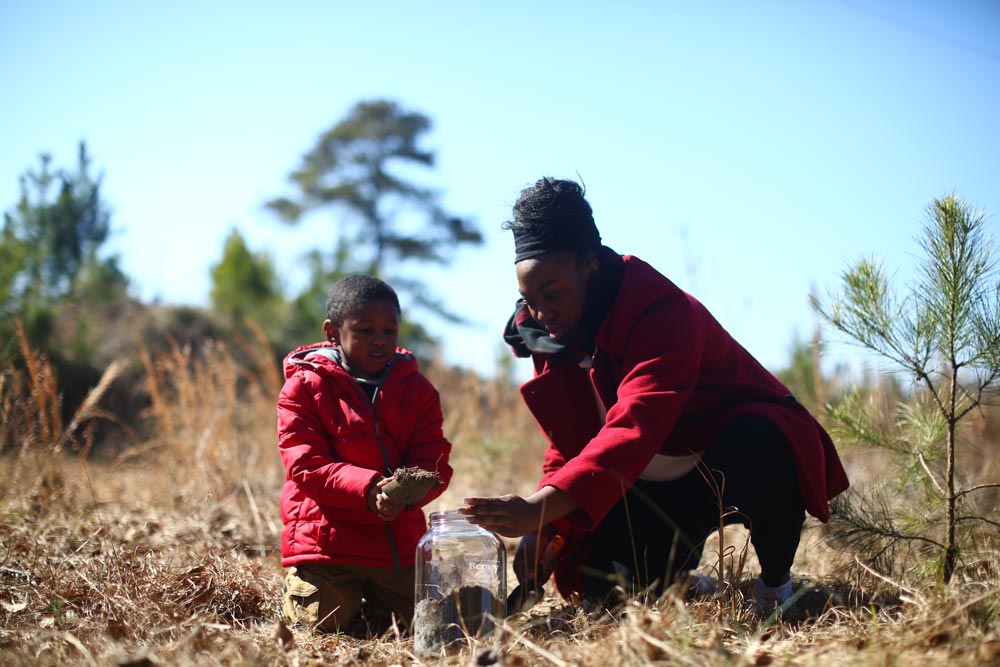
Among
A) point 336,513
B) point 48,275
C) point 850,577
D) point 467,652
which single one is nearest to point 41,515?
point 336,513

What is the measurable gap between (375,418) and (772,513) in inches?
57.6

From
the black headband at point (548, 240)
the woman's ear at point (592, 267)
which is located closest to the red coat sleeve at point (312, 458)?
the black headband at point (548, 240)

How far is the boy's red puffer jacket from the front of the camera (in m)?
2.78

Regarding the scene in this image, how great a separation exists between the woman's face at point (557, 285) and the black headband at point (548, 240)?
2cm

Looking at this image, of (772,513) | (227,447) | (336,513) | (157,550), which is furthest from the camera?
(227,447)

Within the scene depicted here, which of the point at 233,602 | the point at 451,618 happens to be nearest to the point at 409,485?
the point at 451,618

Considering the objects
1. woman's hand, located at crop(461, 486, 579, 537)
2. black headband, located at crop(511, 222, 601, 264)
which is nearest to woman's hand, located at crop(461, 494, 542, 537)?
woman's hand, located at crop(461, 486, 579, 537)

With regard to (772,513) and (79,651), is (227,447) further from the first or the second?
(772,513)

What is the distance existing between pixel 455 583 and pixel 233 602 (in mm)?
819

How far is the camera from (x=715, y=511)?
285 centimetres

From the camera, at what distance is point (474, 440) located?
6.61 m

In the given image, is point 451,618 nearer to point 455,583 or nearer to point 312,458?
point 455,583

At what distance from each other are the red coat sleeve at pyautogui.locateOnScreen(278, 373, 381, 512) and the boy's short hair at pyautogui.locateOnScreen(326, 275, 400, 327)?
0.28 metres

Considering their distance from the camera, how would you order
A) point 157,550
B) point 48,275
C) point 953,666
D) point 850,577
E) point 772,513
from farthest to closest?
point 48,275, point 157,550, point 850,577, point 772,513, point 953,666
